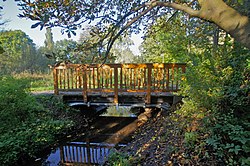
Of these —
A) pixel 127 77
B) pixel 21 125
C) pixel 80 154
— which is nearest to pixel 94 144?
pixel 80 154

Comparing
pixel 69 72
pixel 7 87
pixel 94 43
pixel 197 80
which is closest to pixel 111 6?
pixel 94 43

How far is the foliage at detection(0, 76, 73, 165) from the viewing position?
3986 millimetres

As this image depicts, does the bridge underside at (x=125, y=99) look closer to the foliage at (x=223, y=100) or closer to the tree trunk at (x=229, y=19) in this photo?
the foliage at (x=223, y=100)

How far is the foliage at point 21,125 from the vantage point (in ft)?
13.1

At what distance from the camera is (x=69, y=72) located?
670 centimetres

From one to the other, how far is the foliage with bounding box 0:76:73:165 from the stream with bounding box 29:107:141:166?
36 centimetres

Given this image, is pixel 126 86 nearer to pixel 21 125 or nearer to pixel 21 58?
pixel 21 125

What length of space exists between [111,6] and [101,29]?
365mm

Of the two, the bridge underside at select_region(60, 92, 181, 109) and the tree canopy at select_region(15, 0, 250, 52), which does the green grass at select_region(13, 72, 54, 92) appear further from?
the tree canopy at select_region(15, 0, 250, 52)

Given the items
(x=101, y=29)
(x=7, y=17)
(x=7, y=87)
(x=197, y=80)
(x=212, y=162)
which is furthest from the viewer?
(x=7, y=17)

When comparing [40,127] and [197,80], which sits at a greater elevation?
[197,80]

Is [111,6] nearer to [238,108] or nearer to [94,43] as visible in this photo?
[94,43]

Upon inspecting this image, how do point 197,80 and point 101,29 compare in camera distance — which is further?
point 197,80

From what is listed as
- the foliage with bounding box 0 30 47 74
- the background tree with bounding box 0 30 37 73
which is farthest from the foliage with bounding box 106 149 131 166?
the background tree with bounding box 0 30 37 73
